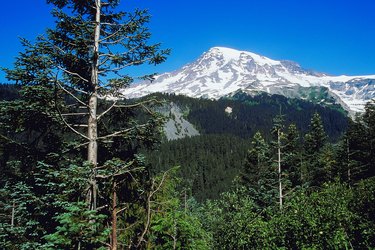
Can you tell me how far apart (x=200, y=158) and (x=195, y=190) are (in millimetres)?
23436

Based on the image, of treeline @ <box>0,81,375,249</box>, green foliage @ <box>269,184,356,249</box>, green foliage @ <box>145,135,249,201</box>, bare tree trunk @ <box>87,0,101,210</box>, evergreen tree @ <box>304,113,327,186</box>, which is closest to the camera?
treeline @ <box>0,81,375,249</box>

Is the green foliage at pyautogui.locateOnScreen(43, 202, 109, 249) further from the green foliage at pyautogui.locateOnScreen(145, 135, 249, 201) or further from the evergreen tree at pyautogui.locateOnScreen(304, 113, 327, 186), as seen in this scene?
the green foliage at pyautogui.locateOnScreen(145, 135, 249, 201)

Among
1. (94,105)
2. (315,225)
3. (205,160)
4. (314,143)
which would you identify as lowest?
(205,160)

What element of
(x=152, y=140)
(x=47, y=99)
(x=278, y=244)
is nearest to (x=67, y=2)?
(x=47, y=99)

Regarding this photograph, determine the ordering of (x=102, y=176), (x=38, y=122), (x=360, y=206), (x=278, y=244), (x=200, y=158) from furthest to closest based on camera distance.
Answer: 1. (x=200, y=158)
2. (x=360, y=206)
3. (x=278, y=244)
4. (x=38, y=122)
5. (x=102, y=176)

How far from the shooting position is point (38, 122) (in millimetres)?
10023

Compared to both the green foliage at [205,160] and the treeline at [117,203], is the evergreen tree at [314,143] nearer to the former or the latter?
the treeline at [117,203]

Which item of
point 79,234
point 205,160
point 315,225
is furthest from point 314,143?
point 205,160

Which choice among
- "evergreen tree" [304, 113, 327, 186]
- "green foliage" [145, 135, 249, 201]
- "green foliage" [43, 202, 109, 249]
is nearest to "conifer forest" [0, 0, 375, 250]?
"green foliage" [43, 202, 109, 249]

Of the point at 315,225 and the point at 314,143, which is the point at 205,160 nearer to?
the point at 314,143

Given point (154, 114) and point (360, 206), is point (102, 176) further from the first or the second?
point (360, 206)

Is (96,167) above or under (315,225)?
above

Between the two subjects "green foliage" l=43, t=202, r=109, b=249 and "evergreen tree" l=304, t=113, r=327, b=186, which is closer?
"green foliage" l=43, t=202, r=109, b=249

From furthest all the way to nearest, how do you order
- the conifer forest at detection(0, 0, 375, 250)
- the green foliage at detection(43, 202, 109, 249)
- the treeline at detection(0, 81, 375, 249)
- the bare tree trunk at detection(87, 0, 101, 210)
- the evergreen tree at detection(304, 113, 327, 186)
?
the evergreen tree at detection(304, 113, 327, 186), the bare tree trunk at detection(87, 0, 101, 210), the conifer forest at detection(0, 0, 375, 250), the treeline at detection(0, 81, 375, 249), the green foliage at detection(43, 202, 109, 249)
